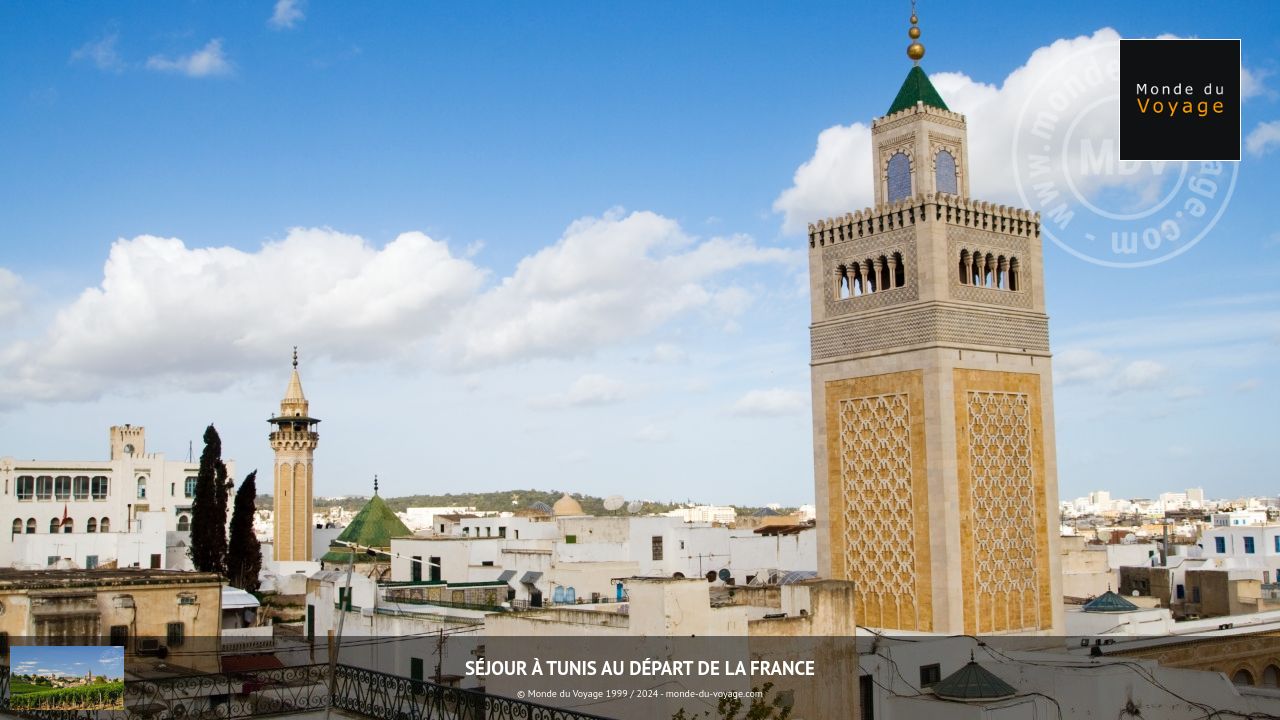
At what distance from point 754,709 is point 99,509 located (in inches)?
1884

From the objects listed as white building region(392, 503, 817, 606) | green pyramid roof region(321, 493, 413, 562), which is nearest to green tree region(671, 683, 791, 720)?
white building region(392, 503, 817, 606)

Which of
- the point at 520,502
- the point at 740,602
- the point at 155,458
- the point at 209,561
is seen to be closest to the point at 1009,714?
the point at 740,602

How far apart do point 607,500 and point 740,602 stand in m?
37.9

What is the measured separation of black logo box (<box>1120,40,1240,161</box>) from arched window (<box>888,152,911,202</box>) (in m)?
5.16

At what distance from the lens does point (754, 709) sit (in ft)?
42.8

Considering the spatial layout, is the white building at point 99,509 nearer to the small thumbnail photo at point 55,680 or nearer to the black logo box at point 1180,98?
the small thumbnail photo at point 55,680

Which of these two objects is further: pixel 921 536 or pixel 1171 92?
pixel 921 536

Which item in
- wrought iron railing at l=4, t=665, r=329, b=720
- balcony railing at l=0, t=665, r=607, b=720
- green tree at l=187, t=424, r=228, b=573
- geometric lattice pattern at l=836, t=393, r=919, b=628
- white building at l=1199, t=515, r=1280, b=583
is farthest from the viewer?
white building at l=1199, t=515, r=1280, b=583

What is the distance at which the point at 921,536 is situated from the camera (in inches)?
910

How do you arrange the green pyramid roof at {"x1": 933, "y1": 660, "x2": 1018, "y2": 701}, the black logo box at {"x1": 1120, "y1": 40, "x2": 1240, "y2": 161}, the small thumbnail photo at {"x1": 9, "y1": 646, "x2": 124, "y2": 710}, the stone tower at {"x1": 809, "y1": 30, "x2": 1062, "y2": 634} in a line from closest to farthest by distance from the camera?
the small thumbnail photo at {"x1": 9, "y1": 646, "x2": 124, "y2": 710} < the green pyramid roof at {"x1": 933, "y1": 660, "x2": 1018, "y2": 701} < the black logo box at {"x1": 1120, "y1": 40, "x2": 1240, "y2": 161} < the stone tower at {"x1": 809, "y1": 30, "x2": 1062, "y2": 634}

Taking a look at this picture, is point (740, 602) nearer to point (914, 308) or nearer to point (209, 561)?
point (914, 308)

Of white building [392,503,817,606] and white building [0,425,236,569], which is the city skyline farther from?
white building [0,425,236,569]

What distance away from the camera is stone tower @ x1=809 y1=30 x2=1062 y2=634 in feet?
75.5

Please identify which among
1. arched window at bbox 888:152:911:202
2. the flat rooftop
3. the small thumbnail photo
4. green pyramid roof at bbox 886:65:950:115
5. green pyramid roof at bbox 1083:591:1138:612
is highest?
green pyramid roof at bbox 886:65:950:115
